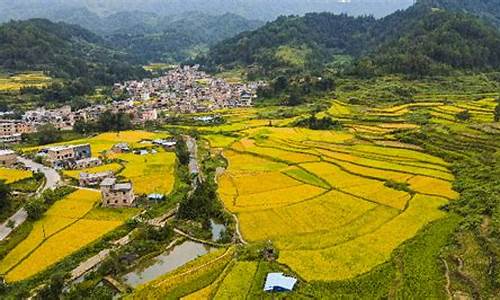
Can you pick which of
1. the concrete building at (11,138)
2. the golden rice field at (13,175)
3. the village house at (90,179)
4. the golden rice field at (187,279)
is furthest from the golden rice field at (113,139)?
the golden rice field at (187,279)

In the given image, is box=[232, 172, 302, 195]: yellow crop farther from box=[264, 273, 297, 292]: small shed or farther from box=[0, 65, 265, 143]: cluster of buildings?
box=[0, 65, 265, 143]: cluster of buildings

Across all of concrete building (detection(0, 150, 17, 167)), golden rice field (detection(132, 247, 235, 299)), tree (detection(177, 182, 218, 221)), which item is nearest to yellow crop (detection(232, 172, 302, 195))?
tree (detection(177, 182, 218, 221))

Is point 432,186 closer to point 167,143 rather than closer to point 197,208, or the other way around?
point 197,208

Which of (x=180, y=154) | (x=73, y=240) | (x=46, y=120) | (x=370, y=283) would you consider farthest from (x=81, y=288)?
(x=46, y=120)

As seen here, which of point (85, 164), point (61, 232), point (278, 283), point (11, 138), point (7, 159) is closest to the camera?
point (278, 283)

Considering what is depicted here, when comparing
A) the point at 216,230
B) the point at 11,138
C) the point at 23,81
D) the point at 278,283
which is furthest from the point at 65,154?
the point at 23,81

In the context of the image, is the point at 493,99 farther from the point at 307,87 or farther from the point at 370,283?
the point at 370,283
